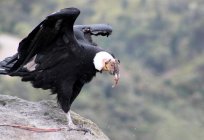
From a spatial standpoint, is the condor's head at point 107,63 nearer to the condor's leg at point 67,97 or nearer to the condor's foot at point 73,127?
the condor's leg at point 67,97

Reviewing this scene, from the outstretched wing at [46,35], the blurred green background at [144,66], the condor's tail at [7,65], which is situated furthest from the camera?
the blurred green background at [144,66]

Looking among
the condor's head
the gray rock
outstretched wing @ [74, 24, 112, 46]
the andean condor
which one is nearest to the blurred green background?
outstretched wing @ [74, 24, 112, 46]

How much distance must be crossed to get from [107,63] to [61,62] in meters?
0.53

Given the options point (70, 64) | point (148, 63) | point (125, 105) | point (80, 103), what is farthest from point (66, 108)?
point (148, 63)

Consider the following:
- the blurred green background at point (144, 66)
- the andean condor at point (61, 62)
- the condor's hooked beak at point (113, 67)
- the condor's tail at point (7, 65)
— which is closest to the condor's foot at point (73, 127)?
the andean condor at point (61, 62)

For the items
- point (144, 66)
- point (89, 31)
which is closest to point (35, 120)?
point (89, 31)

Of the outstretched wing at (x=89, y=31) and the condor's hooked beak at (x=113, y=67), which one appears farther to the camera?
the outstretched wing at (x=89, y=31)

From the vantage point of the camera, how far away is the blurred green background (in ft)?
84.4

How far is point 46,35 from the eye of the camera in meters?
6.71

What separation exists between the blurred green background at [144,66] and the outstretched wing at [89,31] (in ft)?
41.1

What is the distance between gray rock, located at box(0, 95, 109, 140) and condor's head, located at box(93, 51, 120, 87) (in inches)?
27.8

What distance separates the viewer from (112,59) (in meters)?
6.71

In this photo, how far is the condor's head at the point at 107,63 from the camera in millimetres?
6668

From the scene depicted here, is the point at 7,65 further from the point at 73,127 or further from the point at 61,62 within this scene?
the point at 73,127
